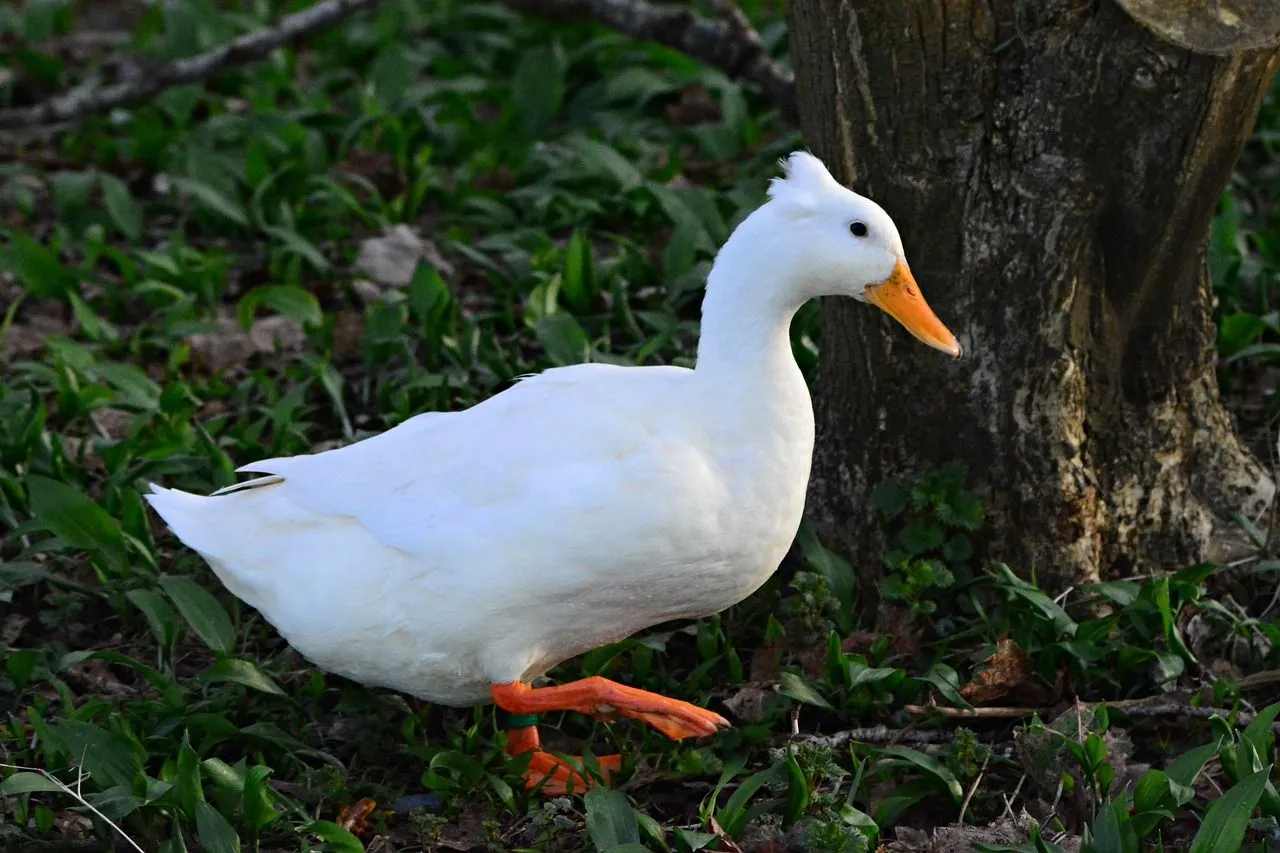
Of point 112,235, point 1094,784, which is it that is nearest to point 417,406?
point 112,235

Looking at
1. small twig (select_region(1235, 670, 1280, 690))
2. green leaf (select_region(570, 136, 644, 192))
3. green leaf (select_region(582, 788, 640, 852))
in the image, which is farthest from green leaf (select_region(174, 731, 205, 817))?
green leaf (select_region(570, 136, 644, 192))

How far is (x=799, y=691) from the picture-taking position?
3.73m

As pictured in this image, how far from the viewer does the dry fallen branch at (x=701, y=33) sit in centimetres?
645

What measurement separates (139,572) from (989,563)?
208cm

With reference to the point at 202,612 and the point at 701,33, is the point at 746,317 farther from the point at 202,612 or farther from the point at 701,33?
the point at 701,33

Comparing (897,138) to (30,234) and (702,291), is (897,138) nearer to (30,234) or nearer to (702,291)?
(702,291)

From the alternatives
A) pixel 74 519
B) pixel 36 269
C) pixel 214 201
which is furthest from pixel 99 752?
pixel 214 201

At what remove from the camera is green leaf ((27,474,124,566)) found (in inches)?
163

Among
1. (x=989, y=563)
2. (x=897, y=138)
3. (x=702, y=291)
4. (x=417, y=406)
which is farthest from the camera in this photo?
(x=702, y=291)

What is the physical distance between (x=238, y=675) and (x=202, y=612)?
301 millimetres

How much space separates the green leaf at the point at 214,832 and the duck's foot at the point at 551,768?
2.13 ft

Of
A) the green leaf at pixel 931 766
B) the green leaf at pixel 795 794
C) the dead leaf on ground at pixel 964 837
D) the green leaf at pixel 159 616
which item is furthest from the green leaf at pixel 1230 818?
the green leaf at pixel 159 616

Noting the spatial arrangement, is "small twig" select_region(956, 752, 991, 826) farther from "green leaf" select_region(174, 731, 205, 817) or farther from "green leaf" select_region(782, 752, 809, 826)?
"green leaf" select_region(174, 731, 205, 817)

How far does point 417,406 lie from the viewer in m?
4.78
